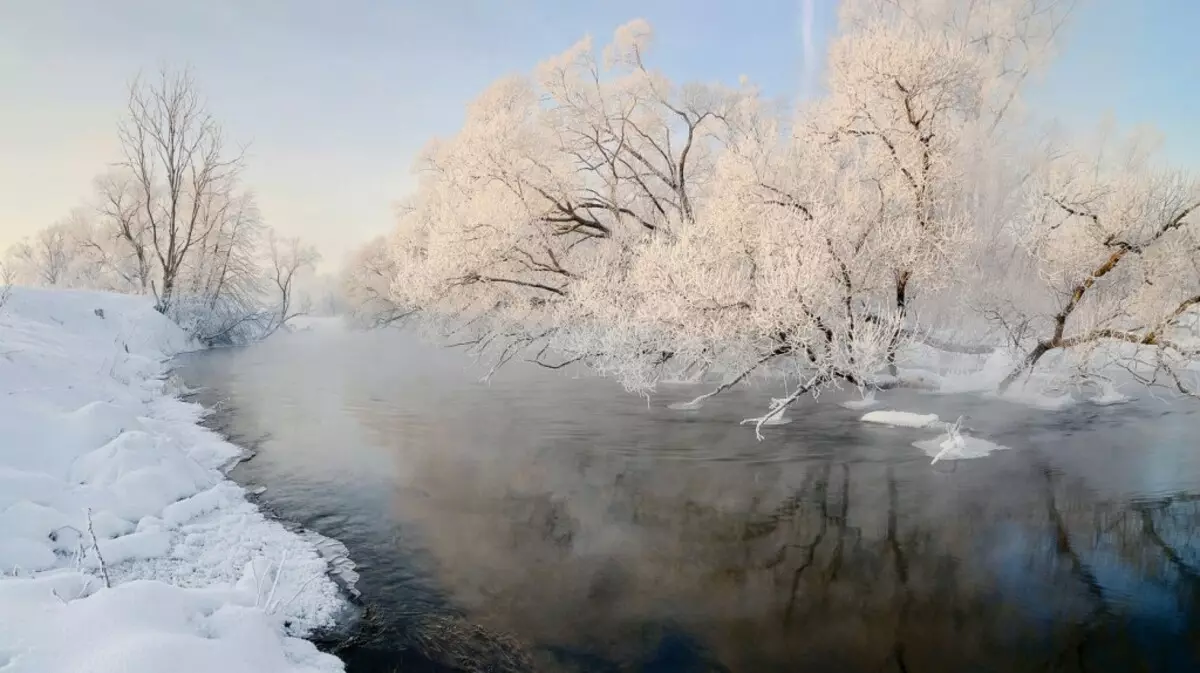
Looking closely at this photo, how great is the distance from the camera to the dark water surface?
691 cm

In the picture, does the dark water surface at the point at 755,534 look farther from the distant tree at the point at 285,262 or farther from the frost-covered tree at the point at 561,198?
the distant tree at the point at 285,262

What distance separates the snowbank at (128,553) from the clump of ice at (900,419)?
15074 mm

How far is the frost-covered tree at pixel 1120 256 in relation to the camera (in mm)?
17172

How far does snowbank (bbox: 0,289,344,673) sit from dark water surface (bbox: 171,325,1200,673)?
0.89m

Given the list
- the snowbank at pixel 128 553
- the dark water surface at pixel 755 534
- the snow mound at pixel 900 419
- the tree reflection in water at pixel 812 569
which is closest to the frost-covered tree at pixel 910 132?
the snow mound at pixel 900 419

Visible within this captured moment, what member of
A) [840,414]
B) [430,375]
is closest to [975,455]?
[840,414]

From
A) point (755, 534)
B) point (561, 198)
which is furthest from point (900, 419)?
point (561, 198)

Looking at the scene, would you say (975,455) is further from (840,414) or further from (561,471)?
(561,471)

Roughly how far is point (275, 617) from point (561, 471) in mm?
7486

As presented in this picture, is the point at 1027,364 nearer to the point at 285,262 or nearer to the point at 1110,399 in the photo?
the point at 1110,399

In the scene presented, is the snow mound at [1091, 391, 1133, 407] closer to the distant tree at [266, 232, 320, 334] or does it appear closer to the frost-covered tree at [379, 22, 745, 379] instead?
the frost-covered tree at [379, 22, 745, 379]

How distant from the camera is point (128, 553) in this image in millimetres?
7160

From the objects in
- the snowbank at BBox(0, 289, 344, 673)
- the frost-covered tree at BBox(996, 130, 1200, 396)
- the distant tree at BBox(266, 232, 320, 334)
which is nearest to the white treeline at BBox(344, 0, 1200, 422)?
the frost-covered tree at BBox(996, 130, 1200, 396)

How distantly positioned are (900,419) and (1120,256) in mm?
7203
